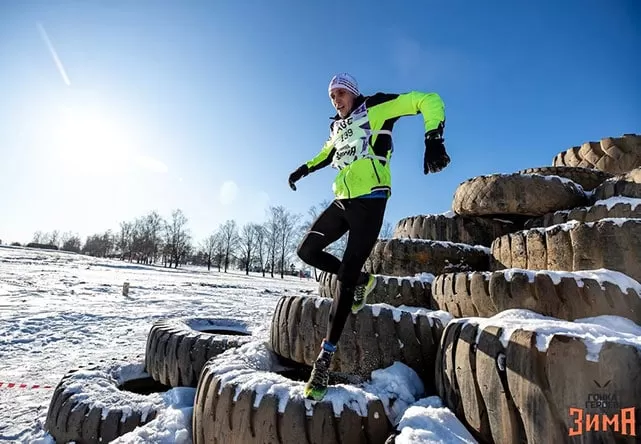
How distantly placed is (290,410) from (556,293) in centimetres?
163

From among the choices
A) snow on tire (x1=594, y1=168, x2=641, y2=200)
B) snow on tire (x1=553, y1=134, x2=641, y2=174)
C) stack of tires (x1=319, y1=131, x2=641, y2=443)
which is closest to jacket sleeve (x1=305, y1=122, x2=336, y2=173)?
stack of tires (x1=319, y1=131, x2=641, y2=443)

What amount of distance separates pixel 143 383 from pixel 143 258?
56.3 m

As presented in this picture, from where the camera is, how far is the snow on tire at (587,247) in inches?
90.8

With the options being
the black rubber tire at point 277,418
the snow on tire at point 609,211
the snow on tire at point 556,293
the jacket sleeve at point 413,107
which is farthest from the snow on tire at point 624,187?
the black rubber tire at point 277,418

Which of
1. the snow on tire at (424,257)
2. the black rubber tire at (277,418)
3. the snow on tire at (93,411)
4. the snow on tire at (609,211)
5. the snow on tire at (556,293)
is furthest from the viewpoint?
the snow on tire at (424,257)

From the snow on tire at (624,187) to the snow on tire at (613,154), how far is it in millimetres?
1799

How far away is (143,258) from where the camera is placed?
2119 inches

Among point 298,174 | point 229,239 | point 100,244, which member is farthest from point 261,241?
point 298,174

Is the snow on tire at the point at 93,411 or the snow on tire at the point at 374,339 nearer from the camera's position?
the snow on tire at the point at 374,339

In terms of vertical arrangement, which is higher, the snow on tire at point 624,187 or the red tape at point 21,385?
the snow on tire at point 624,187

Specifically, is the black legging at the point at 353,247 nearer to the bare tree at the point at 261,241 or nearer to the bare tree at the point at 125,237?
the bare tree at the point at 261,241

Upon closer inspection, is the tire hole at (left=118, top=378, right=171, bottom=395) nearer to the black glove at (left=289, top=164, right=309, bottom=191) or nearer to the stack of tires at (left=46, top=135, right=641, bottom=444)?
the stack of tires at (left=46, top=135, right=641, bottom=444)

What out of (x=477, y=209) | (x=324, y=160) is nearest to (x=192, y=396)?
(x=324, y=160)

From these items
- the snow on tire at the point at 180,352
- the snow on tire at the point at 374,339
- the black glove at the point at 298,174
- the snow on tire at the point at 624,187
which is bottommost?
the snow on tire at the point at 180,352
